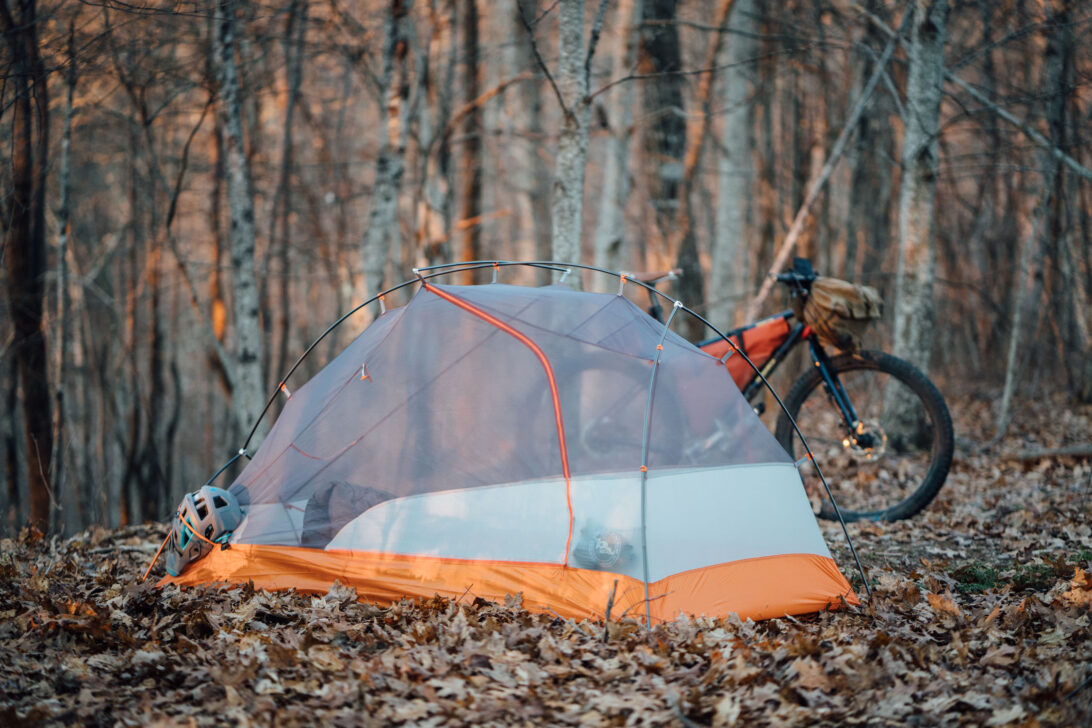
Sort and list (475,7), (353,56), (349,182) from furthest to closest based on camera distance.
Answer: (349,182), (475,7), (353,56)

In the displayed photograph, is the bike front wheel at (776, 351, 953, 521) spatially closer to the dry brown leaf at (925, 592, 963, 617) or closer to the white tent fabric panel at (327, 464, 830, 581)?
the white tent fabric panel at (327, 464, 830, 581)

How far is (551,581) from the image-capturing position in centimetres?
396

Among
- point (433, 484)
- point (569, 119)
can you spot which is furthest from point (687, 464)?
point (569, 119)

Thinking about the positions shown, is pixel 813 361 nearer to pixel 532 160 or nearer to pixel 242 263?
pixel 242 263

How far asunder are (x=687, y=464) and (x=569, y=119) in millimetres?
3335

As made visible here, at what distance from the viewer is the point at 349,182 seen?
56.0ft

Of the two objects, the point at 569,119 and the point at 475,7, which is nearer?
the point at 569,119

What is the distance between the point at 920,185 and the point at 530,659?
19.4ft

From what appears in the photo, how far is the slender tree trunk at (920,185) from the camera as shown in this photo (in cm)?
733

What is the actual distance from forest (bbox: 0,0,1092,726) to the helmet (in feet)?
0.84

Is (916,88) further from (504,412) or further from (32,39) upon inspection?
(32,39)

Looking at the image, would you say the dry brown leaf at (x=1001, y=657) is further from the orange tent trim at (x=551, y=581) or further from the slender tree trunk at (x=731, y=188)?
the slender tree trunk at (x=731, y=188)

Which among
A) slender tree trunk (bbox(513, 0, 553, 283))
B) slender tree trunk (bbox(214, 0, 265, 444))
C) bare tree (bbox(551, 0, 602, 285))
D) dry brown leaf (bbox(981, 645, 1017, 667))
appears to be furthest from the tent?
slender tree trunk (bbox(513, 0, 553, 283))

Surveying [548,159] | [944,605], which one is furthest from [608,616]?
[548,159]
